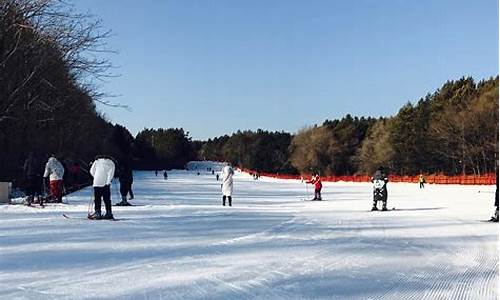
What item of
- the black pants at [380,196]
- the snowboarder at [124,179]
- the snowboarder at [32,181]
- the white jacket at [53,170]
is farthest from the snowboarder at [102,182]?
the black pants at [380,196]

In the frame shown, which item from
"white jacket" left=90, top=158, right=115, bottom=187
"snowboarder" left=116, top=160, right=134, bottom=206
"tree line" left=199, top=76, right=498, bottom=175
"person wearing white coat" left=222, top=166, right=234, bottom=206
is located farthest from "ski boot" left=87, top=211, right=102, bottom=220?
"tree line" left=199, top=76, right=498, bottom=175

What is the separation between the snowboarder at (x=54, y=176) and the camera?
757 inches

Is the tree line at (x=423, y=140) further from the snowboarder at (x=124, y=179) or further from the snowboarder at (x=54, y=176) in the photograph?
the snowboarder at (x=54, y=176)

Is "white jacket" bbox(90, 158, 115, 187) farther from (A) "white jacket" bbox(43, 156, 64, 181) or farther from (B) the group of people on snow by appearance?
(A) "white jacket" bbox(43, 156, 64, 181)

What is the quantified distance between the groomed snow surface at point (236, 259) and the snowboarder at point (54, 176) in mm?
4382

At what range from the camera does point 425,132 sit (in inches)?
3563

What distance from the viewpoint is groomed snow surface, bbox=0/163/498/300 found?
702 centimetres

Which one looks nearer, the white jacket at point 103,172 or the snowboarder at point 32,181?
the white jacket at point 103,172

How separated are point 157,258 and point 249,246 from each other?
1945mm

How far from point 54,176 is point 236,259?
39.2 ft

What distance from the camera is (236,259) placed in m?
8.96

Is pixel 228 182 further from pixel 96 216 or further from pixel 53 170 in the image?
pixel 96 216

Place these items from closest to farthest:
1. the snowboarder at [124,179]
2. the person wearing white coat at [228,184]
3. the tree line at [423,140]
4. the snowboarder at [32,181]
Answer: the snowboarder at [32,181], the snowboarder at [124,179], the person wearing white coat at [228,184], the tree line at [423,140]

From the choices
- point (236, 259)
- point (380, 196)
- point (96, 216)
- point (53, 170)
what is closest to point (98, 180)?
point (96, 216)
